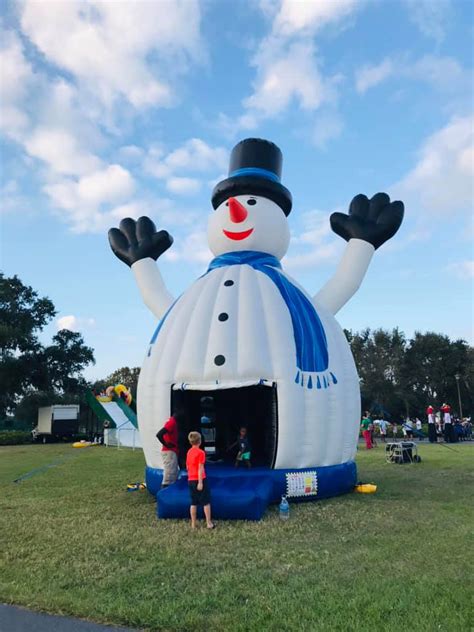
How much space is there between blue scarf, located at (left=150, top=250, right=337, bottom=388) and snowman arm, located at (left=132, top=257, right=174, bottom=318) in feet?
4.59

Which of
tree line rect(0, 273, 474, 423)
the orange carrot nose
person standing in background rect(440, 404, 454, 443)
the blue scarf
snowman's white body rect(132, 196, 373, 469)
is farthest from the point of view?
tree line rect(0, 273, 474, 423)

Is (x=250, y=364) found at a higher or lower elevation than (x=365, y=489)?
higher

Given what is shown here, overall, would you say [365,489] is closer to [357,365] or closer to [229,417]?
[229,417]

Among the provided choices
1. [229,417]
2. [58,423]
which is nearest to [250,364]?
[229,417]

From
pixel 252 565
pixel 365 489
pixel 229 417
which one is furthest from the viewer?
pixel 229 417

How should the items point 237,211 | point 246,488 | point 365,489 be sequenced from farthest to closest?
1. point 237,211
2. point 365,489
3. point 246,488

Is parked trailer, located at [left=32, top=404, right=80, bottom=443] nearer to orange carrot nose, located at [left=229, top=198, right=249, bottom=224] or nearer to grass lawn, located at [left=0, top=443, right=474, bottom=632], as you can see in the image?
grass lawn, located at [left=0, top=443, right=474, bottom=632]

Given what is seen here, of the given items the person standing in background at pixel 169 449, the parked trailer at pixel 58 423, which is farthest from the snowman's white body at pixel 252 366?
the parked trailer at pixel 58 423

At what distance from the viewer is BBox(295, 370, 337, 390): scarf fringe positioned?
744 cm

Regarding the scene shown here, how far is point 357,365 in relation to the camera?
154 ft

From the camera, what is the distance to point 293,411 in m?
7.25

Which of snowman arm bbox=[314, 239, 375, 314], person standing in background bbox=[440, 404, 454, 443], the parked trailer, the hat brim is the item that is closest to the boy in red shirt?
snowman arm bbox=[314, 239, 375, 314]

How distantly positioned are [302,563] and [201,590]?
1.09 m

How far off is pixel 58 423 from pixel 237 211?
77.8 ft
